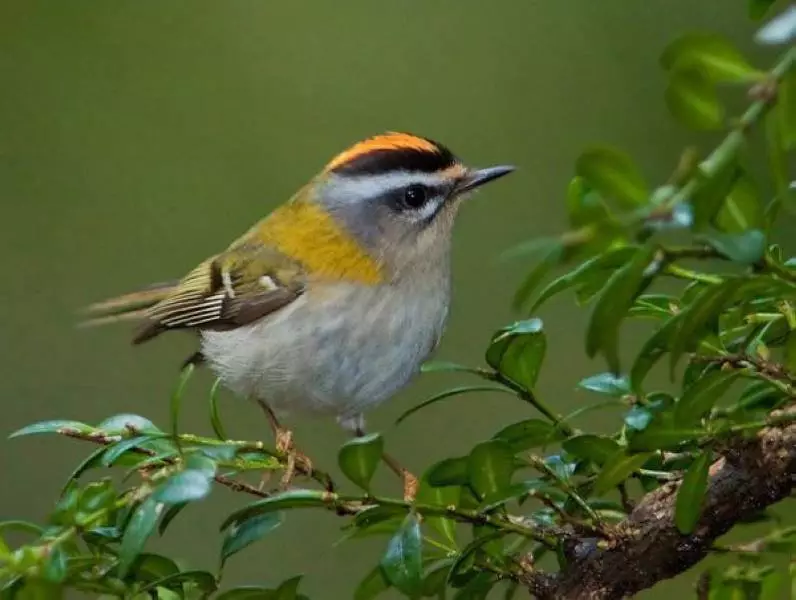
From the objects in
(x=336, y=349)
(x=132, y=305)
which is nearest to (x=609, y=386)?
(x=336, y=349)

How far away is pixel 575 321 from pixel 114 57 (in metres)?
1.03

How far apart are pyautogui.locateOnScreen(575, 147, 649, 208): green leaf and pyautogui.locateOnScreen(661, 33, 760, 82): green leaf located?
36 mm

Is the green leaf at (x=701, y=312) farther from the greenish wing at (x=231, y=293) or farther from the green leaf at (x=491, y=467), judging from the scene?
the greenish wing at (x=231, y=293)

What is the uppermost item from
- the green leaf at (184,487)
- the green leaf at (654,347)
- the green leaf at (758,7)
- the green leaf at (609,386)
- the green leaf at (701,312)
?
the green leaf at (758,7)

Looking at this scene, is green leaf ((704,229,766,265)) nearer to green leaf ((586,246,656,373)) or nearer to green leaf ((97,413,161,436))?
green leaf ((586,246,656,373))

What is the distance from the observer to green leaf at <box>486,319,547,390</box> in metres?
0.58

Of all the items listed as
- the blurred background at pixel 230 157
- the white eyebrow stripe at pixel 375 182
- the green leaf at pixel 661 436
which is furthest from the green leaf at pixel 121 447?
the blurred background at pixel 230 157

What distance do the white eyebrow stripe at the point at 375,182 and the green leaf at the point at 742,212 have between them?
0.88 meters

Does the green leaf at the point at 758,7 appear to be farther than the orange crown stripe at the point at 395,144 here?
No

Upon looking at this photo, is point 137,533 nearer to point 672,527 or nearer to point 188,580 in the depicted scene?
point 188,580

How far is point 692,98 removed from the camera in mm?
377

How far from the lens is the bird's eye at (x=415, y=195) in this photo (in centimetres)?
132

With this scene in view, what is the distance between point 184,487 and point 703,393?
23 centimetres

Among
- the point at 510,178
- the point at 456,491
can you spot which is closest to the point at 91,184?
the point at 510,178
